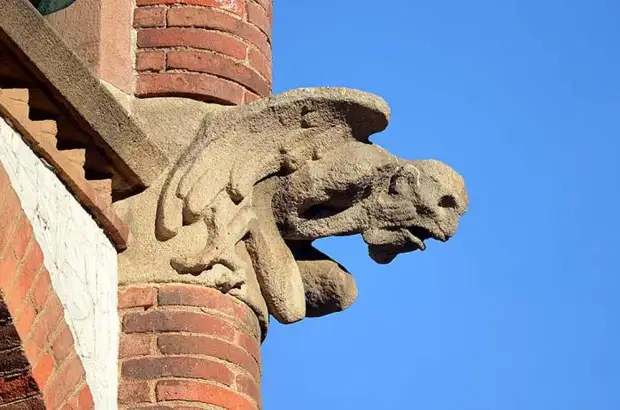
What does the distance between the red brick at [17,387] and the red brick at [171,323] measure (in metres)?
0.74

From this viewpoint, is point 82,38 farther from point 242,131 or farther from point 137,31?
point 242,131

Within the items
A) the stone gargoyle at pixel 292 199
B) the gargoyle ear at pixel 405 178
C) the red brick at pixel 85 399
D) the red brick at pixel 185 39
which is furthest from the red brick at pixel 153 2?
the red brick at pixel 85 399

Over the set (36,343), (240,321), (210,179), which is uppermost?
(210,179)

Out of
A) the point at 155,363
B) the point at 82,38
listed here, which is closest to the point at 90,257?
the point at 155,363

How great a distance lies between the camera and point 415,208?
6648mm

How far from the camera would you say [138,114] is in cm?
657

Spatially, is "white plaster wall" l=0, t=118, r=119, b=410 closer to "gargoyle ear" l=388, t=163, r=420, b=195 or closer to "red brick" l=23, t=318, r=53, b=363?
"red brick" l=23, t=318, r=53, b=363

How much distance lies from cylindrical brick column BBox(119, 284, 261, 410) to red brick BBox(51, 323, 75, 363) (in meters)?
0.40

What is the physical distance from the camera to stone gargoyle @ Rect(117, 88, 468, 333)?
6.32 m

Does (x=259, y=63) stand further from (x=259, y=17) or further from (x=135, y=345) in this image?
(x=135, y=345)

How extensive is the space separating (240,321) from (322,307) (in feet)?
1.85

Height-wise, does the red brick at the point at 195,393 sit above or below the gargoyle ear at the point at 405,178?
below

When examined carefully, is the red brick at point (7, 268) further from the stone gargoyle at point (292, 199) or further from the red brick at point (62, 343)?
the stone gargoyle at point (292, 199)

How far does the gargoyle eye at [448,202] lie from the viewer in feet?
21.9
